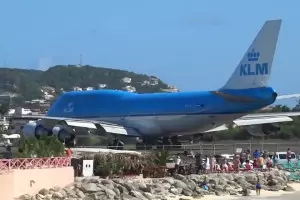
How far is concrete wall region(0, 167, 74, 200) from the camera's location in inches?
1064

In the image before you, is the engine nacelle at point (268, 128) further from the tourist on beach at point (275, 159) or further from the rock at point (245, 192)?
the rock at point (245, 192)

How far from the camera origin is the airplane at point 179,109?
48594mm

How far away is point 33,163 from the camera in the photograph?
95.3 ft

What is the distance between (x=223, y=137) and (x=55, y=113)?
57.6 feet

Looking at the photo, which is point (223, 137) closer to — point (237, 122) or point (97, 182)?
point (237, 122)

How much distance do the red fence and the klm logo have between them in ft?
67.5

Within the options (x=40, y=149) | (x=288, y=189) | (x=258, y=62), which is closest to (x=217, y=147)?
(x=258, y=62)

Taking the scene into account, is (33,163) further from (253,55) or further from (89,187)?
(253,55)

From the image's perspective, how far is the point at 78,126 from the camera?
165ft

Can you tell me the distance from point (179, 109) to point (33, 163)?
22734 millimetres

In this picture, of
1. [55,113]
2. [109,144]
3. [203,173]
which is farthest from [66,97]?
[203,173]

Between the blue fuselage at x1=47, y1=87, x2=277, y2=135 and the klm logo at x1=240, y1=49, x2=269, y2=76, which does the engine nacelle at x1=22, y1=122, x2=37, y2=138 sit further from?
the klm logo at x1=240, y1=49, x2=269, y2=76

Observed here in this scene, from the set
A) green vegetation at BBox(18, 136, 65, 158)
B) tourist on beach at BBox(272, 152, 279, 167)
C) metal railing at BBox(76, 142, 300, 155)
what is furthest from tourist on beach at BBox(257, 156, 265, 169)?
green vegetation at BBox(18, 136, 65, 158)

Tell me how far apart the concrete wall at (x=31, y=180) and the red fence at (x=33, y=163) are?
21cm
